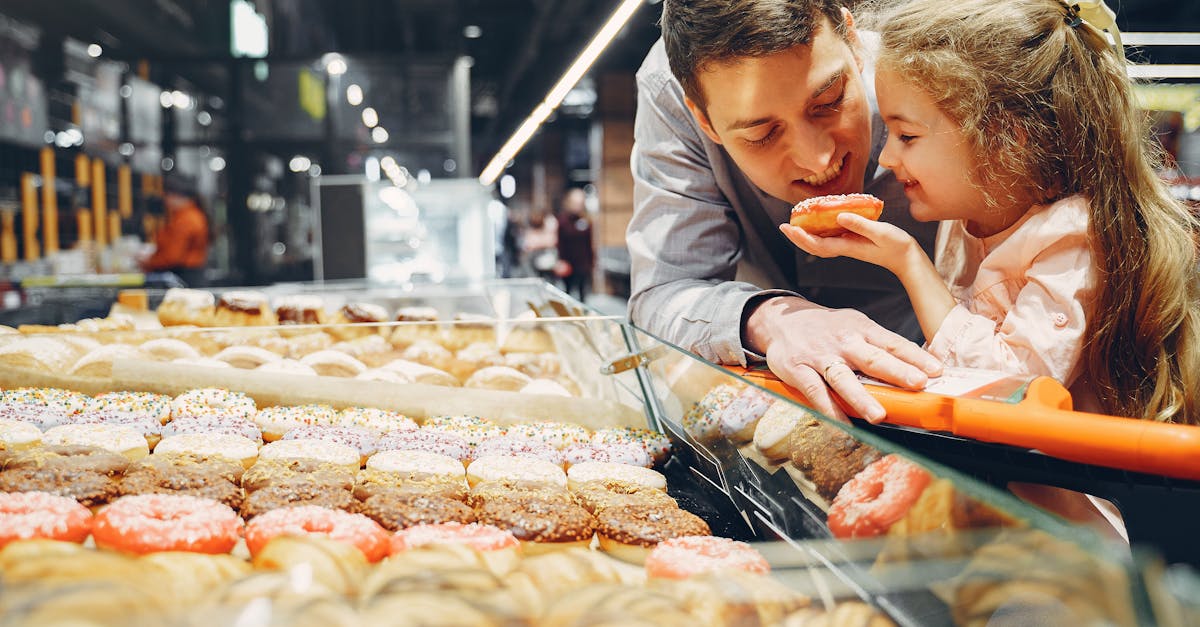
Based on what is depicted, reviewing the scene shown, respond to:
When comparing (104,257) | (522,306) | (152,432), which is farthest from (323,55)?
(152,432)

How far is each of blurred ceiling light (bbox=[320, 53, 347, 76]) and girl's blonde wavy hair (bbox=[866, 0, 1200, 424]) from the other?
8.50m

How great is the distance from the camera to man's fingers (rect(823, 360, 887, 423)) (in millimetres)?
1237

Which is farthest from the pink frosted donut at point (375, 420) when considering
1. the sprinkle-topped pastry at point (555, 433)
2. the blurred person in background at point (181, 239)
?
the blurred person in background at point (181, 239)

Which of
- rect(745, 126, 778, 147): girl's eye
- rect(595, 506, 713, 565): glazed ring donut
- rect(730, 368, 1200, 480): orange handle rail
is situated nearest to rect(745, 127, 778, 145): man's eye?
rect(745, 126, 778, 147): girl's eye

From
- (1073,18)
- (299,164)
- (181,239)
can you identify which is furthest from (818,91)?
(299,164)

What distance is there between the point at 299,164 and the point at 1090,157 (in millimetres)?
15883

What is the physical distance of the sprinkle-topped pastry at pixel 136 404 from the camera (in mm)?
1862

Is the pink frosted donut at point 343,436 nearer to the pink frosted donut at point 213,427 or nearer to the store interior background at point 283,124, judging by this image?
the pink frosted donut at point 213,427

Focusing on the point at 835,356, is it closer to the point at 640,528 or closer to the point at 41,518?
the point at 640,528

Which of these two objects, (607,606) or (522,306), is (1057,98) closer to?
(607,606)

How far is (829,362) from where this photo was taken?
136cm

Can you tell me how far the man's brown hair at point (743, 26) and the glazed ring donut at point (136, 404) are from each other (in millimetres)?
1446

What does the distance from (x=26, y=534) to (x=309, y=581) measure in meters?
0.54

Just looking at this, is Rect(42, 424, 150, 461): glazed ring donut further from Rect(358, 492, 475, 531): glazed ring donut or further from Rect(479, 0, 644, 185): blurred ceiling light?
Rect(479, 0, 644, 185): blurred ceiling light
